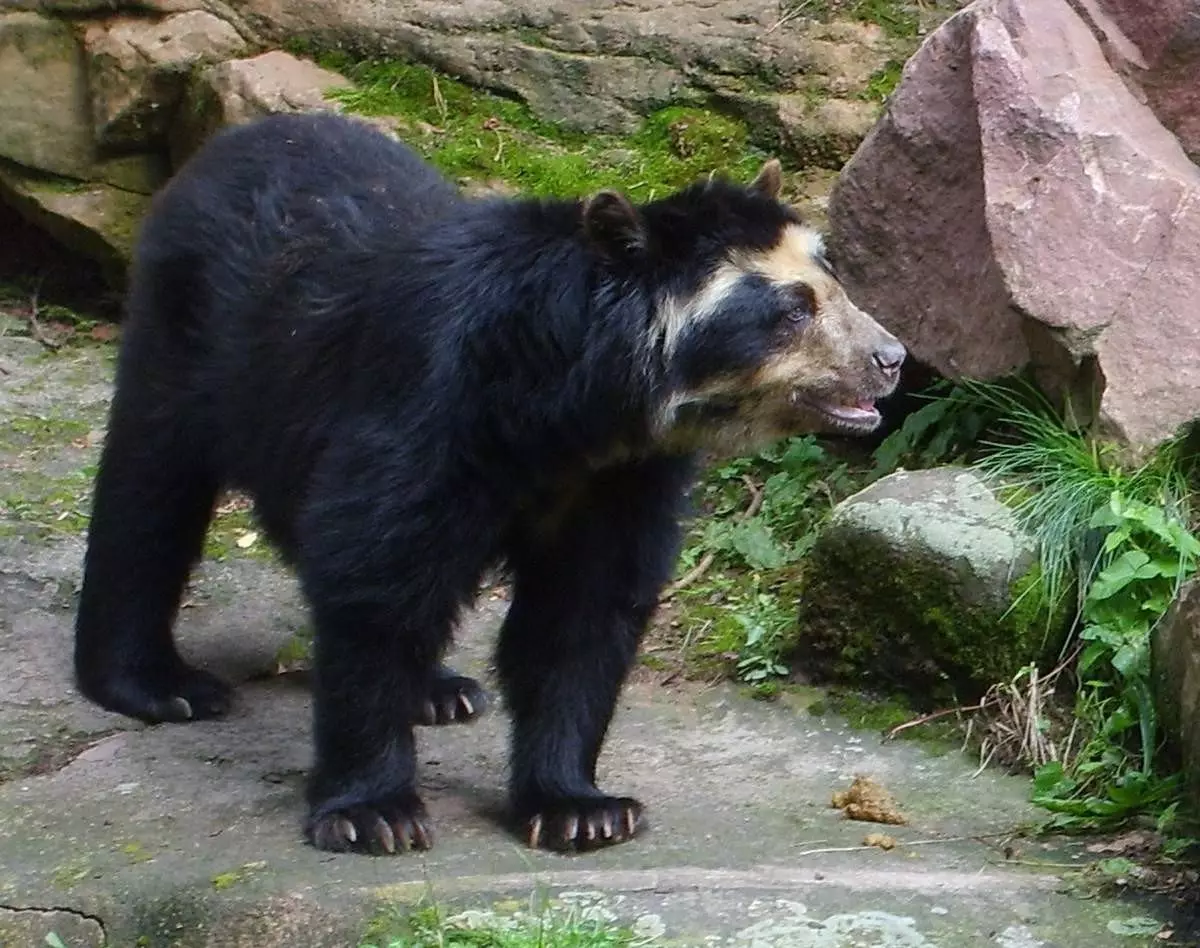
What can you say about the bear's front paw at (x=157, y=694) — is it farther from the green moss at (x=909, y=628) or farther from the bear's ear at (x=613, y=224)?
the bear's ear at (x=613, y=224)

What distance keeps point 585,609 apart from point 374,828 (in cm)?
74

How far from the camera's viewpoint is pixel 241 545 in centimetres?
672

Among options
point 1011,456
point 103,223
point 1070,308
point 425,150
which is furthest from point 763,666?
point 103,223

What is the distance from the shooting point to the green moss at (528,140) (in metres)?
7.52

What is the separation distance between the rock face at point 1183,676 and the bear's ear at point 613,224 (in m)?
1.49

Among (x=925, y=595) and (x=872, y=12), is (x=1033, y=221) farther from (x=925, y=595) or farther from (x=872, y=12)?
(x=872, y=12)

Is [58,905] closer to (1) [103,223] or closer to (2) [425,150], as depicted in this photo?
(2) [425,150]

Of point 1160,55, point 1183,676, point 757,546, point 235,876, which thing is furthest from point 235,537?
point 1183,676

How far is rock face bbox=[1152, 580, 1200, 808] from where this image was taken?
3900 millimetres

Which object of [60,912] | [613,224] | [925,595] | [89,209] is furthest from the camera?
[89,209]

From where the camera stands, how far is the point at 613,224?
13.1 ft

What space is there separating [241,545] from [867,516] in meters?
2.70

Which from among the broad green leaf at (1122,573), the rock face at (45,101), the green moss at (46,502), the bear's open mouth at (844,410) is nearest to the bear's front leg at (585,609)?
the bear's open mouth at (844,410)

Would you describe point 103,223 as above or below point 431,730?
above
